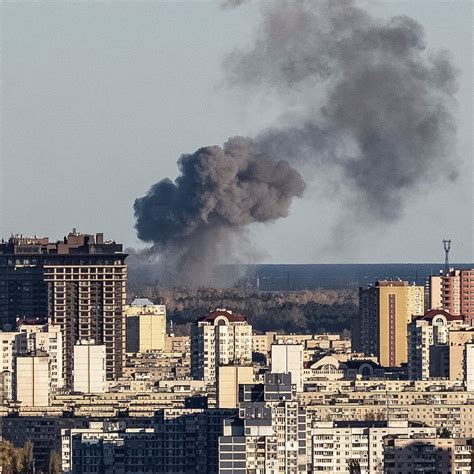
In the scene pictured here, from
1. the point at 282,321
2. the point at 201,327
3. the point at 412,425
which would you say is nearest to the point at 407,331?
the point at 201,327

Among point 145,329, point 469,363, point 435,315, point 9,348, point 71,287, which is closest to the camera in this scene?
point 469,363

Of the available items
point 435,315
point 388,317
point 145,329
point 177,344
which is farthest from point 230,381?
point 145,329

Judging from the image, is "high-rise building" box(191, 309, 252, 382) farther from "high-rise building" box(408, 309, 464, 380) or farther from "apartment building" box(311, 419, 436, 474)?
"apartment building" box(311, 419, 436, 474)

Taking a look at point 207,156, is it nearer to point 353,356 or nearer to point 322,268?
point 353,356

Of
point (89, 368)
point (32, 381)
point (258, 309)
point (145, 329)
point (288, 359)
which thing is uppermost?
point (258, 309)

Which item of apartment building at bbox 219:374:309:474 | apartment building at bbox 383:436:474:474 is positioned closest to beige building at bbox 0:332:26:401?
apartment building at bbox 219:374:309:474

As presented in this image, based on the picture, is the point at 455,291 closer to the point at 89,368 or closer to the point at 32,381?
the point at 89,368

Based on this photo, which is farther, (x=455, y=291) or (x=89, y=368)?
(x=455, y=291)
